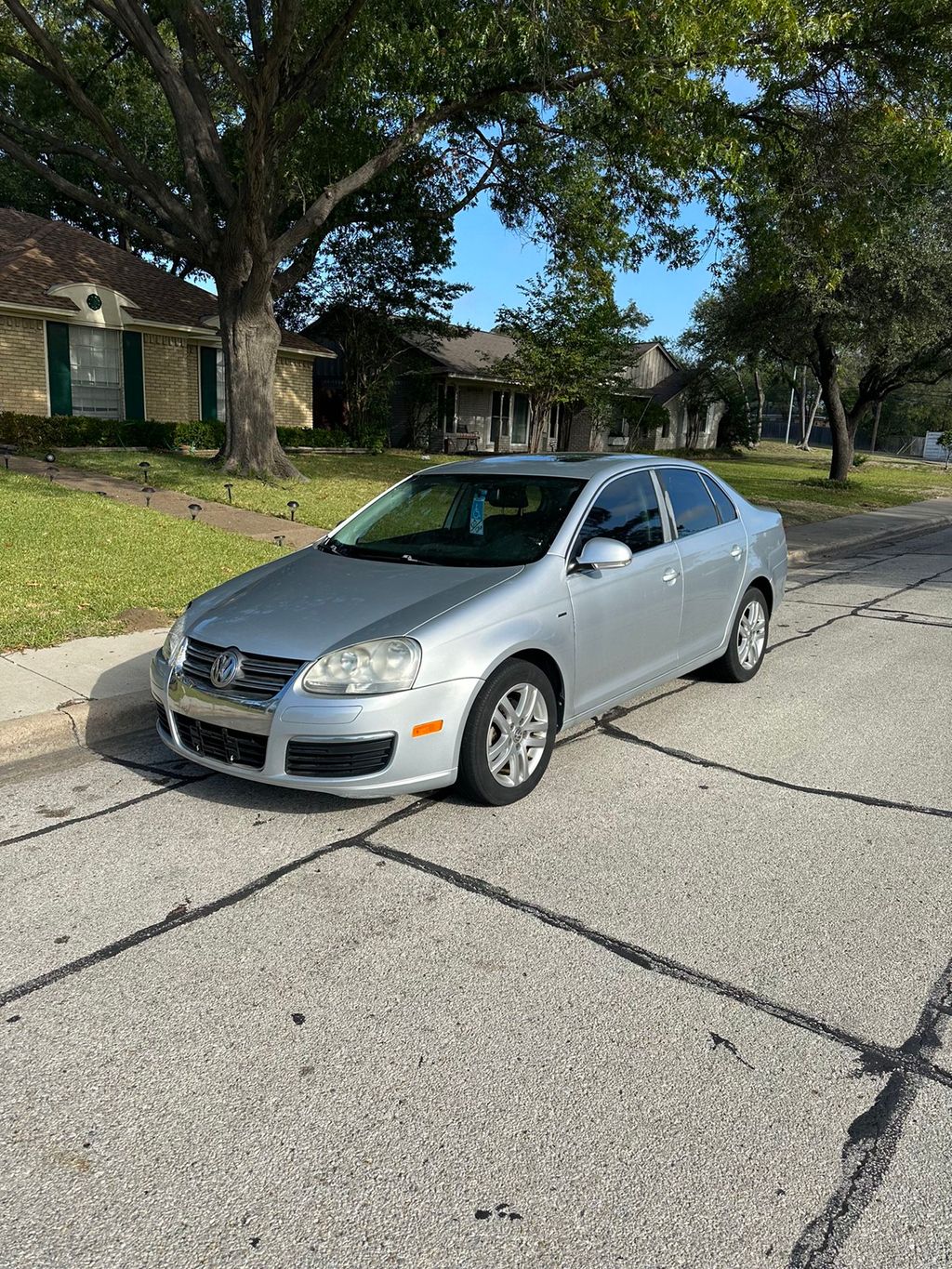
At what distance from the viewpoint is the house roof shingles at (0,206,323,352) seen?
19594 mm

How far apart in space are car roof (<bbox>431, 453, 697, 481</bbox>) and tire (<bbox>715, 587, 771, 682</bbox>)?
1138mm

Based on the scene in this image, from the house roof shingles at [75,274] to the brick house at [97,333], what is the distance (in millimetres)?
35

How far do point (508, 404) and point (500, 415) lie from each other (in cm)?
55

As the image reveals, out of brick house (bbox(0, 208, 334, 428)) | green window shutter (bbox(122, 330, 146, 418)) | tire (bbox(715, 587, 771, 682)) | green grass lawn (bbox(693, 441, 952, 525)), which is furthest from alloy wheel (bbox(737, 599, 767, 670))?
green window shutter (bbox(122, 330, 146, 418))

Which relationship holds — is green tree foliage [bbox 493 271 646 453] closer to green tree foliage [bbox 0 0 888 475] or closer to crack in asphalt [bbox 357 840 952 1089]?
green tree foliage [bbox 0 0 888 475]

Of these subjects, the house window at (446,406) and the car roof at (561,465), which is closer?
the car roof at (561,465)

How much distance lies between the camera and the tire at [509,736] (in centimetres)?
410

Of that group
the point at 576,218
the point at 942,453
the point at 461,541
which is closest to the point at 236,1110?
the point at 461,541

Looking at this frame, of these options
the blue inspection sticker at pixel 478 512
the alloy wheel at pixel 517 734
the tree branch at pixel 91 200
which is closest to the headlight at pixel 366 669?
the alloy wheel at pixel 517 734

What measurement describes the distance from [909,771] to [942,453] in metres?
64.2

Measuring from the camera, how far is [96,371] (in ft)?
67.7

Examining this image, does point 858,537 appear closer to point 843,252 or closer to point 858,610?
point 843,252

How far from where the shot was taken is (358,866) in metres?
3.78

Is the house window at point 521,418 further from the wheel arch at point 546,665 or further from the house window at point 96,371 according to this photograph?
the wheel arch at point 546,665
